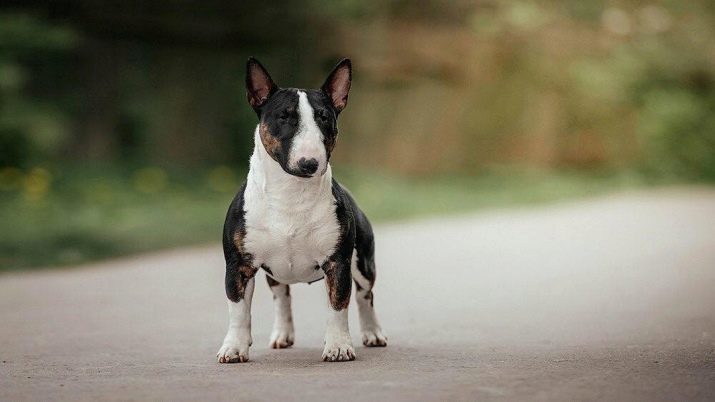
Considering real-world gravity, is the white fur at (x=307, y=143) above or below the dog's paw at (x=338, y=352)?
above

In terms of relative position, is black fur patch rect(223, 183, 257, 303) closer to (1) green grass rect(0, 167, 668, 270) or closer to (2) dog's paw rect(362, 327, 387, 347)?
(2) dog's paw rect(362, 327, 387, 347)

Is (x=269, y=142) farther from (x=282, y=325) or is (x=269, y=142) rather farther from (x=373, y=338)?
(x=373, y=338)

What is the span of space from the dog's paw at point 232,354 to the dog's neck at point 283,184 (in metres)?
0.71

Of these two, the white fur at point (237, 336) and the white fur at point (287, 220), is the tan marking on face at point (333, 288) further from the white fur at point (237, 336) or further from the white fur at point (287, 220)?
the white fur at point (237, 336)

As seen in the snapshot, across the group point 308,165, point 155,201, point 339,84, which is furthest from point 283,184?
point 155,201

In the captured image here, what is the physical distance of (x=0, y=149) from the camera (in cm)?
1099

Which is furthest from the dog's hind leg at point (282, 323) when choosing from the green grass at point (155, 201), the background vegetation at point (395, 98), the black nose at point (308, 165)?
the background vegetation at point (395, 98)

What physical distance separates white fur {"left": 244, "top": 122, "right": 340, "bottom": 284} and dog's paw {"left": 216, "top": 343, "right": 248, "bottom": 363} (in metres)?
0.40

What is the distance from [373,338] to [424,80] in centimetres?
1595

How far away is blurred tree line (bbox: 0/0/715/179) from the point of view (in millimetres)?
18469

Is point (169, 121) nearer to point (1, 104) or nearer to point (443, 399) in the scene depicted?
point (1, 104)

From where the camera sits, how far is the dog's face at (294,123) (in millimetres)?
4922

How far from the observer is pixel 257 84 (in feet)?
17.4

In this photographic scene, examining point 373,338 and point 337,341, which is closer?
point 337,341
